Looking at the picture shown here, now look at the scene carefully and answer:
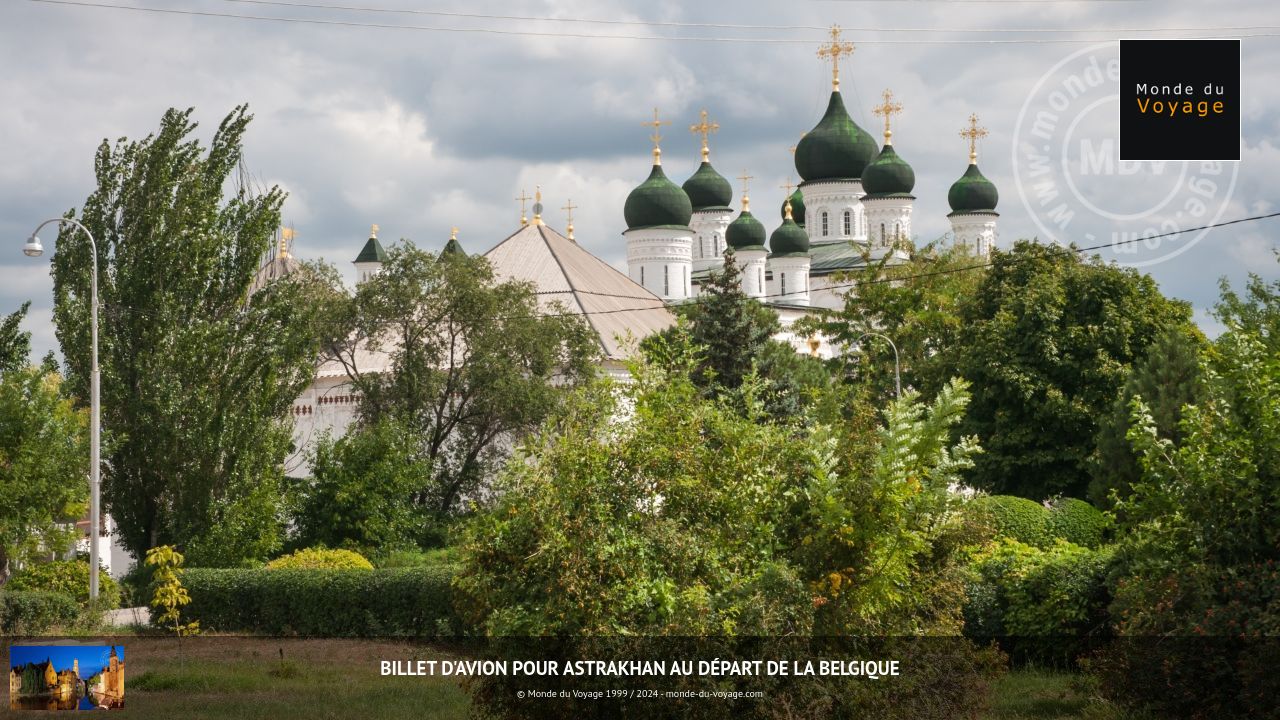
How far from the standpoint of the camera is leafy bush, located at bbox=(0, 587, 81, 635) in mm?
20859

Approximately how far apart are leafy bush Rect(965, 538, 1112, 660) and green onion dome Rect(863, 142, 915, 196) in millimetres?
70565

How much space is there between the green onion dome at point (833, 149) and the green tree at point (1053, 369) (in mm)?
54660

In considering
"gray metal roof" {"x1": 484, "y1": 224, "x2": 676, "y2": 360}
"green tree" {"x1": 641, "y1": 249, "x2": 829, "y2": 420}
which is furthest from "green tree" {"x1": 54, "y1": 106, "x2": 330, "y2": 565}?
"gray metal roof" {"x1": 484, "y1": 224, "x2": 676, "y2": 360}

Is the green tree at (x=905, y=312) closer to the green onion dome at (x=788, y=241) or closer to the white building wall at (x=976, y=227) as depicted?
the green onion dome at (x=788, y=241)

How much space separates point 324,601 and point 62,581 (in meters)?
6.58

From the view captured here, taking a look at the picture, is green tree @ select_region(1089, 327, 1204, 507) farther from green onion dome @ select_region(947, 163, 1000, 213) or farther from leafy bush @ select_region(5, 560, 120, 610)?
green onion dome @ select_region(947, 163, 1000, 213)

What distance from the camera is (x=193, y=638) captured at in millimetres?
21156

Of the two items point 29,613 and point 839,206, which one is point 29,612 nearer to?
point 29,613

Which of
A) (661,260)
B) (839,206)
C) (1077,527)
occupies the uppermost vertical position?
(839,206)

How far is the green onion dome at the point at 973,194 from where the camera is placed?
292ft

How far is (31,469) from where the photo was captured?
23.2 metres

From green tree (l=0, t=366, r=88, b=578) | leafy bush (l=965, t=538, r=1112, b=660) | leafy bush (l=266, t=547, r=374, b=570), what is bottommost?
leafy bush (l=266, t=547, r=374, b=570)

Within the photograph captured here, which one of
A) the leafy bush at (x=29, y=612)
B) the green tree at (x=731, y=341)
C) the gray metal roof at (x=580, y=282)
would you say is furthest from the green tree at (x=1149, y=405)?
the gray metal roof at (x=580, y=282)

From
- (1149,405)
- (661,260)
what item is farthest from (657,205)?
(1149,405)
